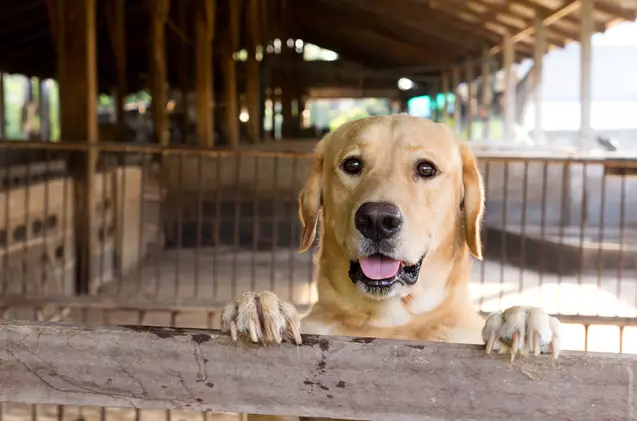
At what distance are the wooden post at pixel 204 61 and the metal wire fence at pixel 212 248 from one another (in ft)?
2.70

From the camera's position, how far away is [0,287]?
20.6 ft

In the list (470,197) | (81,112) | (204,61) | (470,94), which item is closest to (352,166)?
(470,197)

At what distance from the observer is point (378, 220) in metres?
2.50

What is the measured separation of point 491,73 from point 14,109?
3247 cm

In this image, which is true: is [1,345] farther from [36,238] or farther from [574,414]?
[36,238]

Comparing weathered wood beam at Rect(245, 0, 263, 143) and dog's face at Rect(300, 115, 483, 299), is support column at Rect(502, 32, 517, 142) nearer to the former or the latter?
weathered wood beam at Rect(245, 0, 263, 143)

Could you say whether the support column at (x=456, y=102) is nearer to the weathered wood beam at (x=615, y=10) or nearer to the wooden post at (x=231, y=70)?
the weathered wood beam at (x=615, y=10)

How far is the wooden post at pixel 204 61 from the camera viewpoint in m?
12.5

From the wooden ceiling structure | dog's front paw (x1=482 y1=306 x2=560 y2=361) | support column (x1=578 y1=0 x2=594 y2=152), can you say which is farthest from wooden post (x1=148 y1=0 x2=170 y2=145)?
dog's front paw (x1=482 y1=306 x2=560 y2=361)

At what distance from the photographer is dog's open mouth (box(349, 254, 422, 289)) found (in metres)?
2.59

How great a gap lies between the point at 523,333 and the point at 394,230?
92 centimetres

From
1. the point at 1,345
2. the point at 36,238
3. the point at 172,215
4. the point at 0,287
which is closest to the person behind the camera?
the point at 1,345

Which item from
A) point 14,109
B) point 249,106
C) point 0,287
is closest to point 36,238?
point 0,287

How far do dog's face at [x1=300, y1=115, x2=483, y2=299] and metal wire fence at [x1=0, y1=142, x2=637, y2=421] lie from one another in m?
1.37
